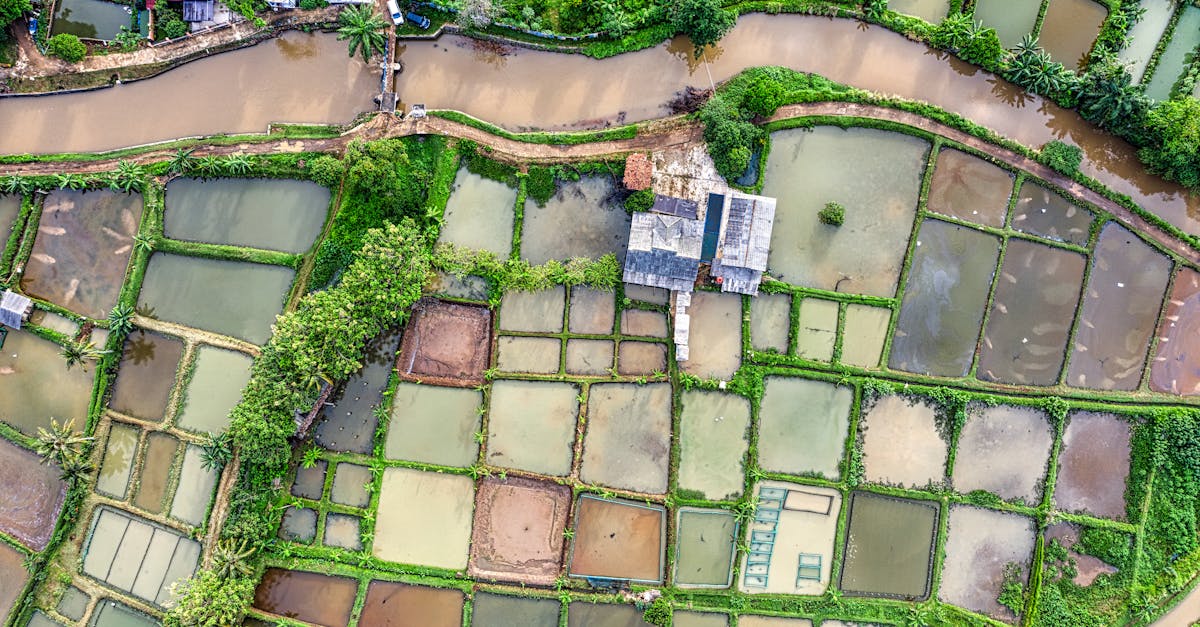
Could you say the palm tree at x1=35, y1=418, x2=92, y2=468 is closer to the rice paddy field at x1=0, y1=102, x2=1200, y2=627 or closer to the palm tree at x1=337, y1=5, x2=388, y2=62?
the rice paddy field at x1=0, y1=102, x2=1200, y2=627

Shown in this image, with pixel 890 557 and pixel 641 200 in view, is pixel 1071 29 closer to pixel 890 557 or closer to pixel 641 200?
pixel 641 200

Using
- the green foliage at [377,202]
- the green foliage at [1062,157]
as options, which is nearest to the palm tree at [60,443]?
the green foliage at [377,202]

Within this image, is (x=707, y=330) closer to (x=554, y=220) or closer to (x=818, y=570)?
(x=554, y=220)

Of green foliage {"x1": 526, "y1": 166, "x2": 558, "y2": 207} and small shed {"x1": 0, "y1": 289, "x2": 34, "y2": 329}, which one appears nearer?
small shed {"x1": 0, "y1": 289, "x2": 34, "y2": 329}

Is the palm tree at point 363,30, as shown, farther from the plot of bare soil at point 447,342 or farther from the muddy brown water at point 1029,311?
the muddy brown water at point 1029,311

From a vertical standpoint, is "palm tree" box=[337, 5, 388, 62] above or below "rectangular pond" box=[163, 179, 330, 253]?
above

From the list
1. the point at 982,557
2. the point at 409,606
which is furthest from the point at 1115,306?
the point at 409,606

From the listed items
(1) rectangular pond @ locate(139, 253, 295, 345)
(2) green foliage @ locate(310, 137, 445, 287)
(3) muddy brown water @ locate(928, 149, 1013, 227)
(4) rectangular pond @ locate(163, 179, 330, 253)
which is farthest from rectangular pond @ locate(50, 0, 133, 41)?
(3) muddy brown water @ locate(928, 149, 1013, 227)
